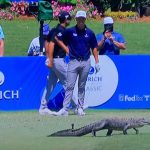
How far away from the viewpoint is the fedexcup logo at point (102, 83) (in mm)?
16797

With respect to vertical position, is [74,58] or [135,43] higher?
[74,58]

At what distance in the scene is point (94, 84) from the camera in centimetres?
1684

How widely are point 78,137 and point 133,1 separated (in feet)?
106

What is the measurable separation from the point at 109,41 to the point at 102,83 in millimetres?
952

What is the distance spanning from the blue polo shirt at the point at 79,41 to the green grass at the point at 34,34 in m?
11.1

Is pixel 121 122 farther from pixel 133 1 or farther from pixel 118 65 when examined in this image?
pixel 133 1

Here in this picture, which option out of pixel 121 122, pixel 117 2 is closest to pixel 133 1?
pixel 117 2

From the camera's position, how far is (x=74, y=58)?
1538 cm

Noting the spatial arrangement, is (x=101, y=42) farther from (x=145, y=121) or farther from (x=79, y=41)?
(x=145, y=121)

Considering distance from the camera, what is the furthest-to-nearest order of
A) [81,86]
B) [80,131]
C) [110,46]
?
1. [110,46]
2. [81,86]
3. [80,131]

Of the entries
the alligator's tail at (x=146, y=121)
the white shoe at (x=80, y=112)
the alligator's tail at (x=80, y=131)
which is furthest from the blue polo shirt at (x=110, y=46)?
the alligator's tail at (x=80, y=131)

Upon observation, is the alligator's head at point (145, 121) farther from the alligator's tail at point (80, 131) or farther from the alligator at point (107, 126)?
the alligator's tail at point (80, 131)

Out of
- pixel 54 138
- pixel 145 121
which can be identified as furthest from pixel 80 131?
pixel 145 121

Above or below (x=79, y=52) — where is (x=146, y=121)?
below
